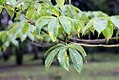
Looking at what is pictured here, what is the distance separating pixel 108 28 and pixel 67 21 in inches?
9.5

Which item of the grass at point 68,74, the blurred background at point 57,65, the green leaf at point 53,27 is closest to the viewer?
the green leaf at point 53,27

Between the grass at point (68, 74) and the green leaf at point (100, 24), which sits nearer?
the green leaf at point (100, 24)

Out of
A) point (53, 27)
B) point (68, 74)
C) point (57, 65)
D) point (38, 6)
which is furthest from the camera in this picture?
point (57, 65)

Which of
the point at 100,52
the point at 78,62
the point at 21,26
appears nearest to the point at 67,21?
the point at 78,62

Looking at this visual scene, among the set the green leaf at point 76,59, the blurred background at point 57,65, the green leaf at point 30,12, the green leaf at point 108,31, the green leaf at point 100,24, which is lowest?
the blurred background at point 57,65

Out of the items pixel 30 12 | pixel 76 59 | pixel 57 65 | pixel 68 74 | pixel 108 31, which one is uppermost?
pixel 30 12

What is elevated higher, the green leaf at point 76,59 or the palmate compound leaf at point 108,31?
the palmate compound leaf at point 108,31

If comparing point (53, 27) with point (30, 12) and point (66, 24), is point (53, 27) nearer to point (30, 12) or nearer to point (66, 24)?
point (66, 24)

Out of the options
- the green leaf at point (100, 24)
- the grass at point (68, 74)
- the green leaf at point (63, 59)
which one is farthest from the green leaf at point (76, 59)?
the grass at point (68, 74)

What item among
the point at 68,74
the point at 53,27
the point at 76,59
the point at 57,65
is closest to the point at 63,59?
the point at 76,59

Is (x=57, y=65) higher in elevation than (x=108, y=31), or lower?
lower

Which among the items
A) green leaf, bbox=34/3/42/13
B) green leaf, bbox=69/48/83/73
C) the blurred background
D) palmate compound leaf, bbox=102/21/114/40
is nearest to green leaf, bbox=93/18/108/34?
palmate compound leaf, bbox=102/21/114/40

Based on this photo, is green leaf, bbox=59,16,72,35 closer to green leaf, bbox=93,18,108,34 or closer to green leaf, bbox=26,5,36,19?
green leaf, bbox=93,18,108,34

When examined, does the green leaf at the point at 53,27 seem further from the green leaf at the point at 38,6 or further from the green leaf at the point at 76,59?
the green leaf at the point at 38,6
